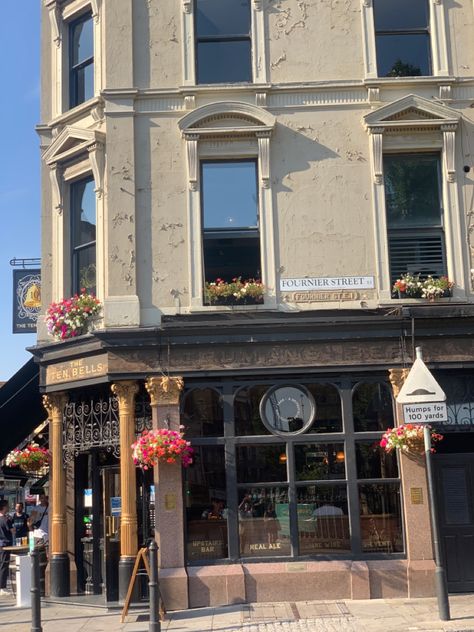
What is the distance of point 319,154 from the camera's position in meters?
14.4

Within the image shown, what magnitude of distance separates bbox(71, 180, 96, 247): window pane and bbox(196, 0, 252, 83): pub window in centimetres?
282

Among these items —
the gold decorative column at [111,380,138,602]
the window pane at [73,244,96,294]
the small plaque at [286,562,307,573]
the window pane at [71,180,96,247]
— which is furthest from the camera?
the window pane at [71,180,96,247]

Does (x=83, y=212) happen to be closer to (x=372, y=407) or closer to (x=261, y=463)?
(x=261, y=463)

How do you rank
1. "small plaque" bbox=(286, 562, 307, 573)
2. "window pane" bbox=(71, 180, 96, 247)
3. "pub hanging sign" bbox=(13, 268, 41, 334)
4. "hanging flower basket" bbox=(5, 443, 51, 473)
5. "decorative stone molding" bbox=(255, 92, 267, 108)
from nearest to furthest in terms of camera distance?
"small plaque" bbox=(286, 562, 307, 573) < "decorative stone molding" bbox=(255, 92, 267, 108) < "window pane" bbox=(71, 180, 96, 247) < "hanging flower basket" bbox=(5, 443, 51, 473) < "pub hanging sign" bbox=(13, 268, 41, 334)

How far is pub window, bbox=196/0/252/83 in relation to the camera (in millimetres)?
14875

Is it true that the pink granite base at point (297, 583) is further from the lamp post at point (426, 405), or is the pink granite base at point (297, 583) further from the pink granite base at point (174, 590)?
the lamp post at point (426, 405)

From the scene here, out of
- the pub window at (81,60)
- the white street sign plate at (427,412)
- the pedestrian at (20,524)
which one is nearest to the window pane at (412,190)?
the white street sign plate at (427,412)

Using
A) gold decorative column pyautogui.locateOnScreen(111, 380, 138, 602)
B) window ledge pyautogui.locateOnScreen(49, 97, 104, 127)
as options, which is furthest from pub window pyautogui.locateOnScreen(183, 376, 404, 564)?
window ledge pyautogui.locateOnScreen(49, 97, 104, 127)

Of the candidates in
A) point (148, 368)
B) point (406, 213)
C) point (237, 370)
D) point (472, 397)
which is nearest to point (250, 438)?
point (237, 370)

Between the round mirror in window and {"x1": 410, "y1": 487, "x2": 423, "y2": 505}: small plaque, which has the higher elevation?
the round mirror in window

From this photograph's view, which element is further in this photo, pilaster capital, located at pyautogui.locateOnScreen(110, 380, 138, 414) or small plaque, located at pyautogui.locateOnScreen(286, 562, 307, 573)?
pilaster capital, located at pyautogui.locateOnScreen(110, 380, 138, 414)

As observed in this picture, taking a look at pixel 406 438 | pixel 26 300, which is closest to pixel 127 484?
pixel 406 438

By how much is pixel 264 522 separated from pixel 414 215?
5662mm

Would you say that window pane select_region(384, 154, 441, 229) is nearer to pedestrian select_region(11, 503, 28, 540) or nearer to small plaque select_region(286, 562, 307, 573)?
small plaque select_region(286, 562, 307, 573)
